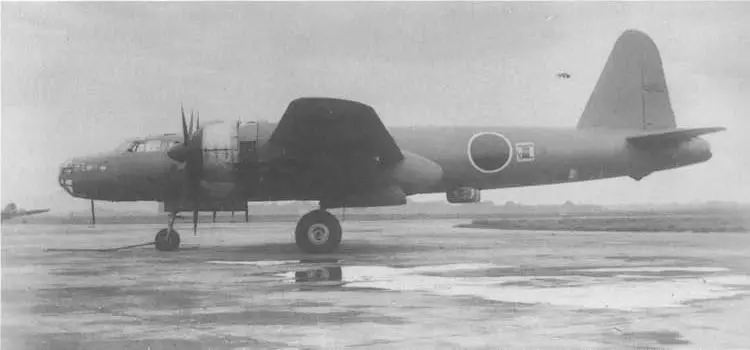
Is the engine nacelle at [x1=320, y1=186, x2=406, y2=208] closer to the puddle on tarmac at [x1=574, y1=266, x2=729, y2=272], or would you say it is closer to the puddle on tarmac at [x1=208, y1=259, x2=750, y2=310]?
the puddle on tarmac at [x1=208, y1=259, x2=750, y2=310]

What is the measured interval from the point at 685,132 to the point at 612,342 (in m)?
9.47

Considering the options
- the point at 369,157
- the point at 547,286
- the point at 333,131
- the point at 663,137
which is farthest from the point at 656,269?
the point at 333,131

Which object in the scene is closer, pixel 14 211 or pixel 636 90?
pixel 14 211

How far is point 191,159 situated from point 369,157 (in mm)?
3391

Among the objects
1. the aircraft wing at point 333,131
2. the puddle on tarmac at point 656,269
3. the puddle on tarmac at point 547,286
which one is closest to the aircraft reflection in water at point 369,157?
the aircraft wing at point 333,131

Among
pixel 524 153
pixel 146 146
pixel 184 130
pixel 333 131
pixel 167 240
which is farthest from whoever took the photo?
pixel 524 153

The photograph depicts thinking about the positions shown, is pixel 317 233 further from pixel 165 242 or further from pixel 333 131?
pixel 165 242

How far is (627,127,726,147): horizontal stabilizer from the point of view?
46.0 ft

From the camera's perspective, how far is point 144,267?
11.6m

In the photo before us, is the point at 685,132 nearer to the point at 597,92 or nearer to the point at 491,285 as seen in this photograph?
the point at 597,92

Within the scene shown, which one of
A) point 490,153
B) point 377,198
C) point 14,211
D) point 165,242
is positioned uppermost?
point 490,153

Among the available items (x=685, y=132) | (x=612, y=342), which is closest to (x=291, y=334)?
(x=612, y=342)

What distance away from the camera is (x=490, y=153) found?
48.3 ft

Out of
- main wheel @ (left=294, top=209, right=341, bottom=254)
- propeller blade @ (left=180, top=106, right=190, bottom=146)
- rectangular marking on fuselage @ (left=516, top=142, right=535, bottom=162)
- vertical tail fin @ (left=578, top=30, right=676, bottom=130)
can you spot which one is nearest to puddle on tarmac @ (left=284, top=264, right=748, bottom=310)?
main wheel @ (left=294, top=209, right=341, bottom=254)
